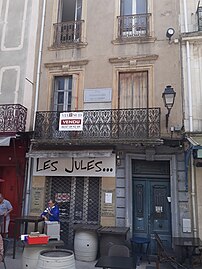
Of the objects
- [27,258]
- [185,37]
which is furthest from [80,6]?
[27,258]

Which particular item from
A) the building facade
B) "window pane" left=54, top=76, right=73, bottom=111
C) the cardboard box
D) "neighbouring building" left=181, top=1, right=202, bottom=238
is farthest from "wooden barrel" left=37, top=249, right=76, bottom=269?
"window pane" left=54, top=76, right=73, bottom=111

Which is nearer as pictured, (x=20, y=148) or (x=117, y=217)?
(x=117, y=217)

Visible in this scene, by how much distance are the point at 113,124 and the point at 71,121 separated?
1.34 meters

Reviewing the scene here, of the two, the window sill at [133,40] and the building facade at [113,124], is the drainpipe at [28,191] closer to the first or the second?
the building facade at [113,124]

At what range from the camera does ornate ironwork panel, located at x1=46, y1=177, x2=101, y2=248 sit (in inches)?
345

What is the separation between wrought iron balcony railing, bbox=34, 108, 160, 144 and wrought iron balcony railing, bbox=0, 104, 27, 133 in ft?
2.06

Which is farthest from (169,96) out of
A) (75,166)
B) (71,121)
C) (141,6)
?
(141,6)

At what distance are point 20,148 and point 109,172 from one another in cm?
336

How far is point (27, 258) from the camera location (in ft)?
18.0

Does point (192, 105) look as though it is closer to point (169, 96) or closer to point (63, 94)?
point (169, 96)

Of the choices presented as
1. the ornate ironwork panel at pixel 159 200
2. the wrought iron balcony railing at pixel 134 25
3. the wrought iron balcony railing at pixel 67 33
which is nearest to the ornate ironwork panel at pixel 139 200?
the ornate ironwork panel at pixel 159 200

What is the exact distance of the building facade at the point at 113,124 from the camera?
27.7 ft

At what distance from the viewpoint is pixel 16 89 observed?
Result: 1012 centimetres

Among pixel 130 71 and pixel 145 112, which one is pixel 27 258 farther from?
pixel 130 71
